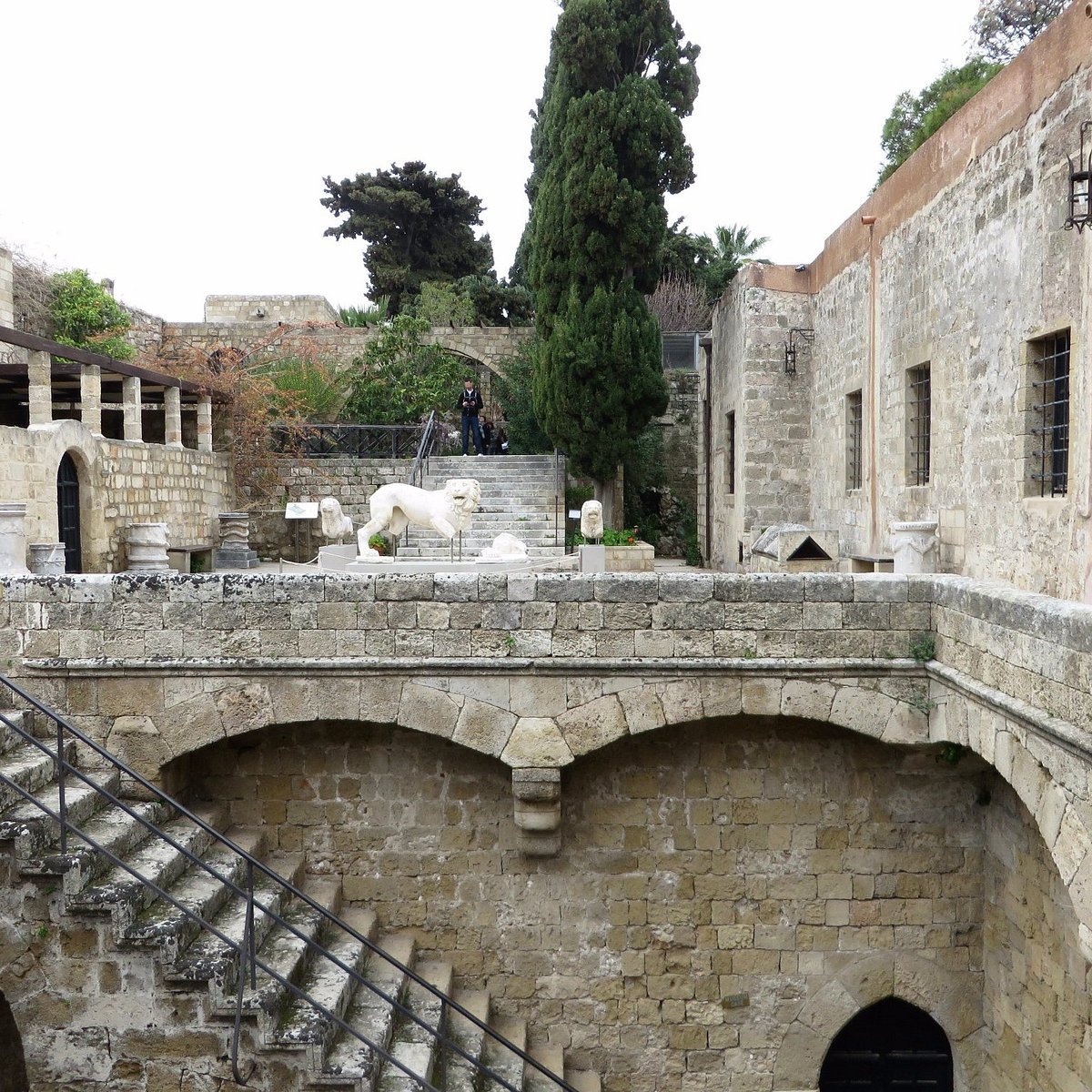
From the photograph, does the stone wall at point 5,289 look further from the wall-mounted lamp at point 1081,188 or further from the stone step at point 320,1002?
the wall-mounted lamp at point 1081,188

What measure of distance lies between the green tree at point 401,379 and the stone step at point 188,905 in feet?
50.4

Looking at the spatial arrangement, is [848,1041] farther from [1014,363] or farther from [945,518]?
[1014,363]

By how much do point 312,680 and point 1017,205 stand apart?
6037 millimetres

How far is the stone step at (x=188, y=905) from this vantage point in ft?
17.3

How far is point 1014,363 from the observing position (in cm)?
727

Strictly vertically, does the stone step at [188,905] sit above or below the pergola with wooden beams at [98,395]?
below

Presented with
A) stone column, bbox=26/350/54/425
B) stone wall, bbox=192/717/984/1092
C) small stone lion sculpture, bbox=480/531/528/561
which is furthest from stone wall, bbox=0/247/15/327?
stone wall, bbox=192/717/984/1092

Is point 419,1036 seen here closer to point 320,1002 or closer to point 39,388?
point 320,1002

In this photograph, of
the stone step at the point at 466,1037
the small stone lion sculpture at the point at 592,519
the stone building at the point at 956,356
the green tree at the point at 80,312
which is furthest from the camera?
the green tree at the point at 80,312

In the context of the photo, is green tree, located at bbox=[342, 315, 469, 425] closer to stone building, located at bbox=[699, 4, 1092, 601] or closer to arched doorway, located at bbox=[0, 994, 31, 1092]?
stone building, located at bbox=[699, 4, 1092, 601]

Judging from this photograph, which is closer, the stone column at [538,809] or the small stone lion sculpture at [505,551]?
the stone column at [538,809]

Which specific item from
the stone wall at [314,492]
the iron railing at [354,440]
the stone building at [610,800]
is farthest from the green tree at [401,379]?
the stone building at [610,800]

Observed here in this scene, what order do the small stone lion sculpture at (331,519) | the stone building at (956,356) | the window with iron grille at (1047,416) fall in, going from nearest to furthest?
the stone building at (956,356) → the window with iron grille at (1047,416) → the small stone lion sculpture at (331,519)

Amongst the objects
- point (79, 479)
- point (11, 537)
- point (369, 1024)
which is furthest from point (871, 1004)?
point (79, 479)
